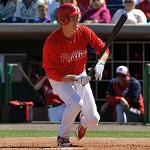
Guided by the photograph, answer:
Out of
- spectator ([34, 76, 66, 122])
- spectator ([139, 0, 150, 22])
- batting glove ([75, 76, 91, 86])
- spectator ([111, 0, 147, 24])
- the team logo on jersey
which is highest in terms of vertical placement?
spectator ([139, 0, 150, 22])

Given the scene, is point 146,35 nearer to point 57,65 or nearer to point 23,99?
point 23,99

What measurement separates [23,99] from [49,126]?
1.85 m

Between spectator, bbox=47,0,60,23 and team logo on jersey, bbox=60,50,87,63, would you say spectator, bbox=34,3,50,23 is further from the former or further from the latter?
team logo on jersey, bbox=60,50,87,63

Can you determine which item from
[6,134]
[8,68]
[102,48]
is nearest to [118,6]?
[8,68]

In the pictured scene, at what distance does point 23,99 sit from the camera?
13234 mm

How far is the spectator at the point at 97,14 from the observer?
13.0m

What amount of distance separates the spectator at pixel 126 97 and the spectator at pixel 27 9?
2.55 meters

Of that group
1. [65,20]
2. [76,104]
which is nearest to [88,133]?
[76,104]

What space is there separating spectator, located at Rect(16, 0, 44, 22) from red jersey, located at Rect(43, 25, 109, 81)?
6.21 m

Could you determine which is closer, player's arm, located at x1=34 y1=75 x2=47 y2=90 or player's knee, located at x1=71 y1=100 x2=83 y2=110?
player's knee, located at x1=71 y1=100 x2=83 y2=110

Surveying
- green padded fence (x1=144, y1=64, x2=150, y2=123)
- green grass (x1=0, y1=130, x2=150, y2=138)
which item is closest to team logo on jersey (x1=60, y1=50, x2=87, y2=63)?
green grass (x1=0, y1=130, x2=150, y2=138)

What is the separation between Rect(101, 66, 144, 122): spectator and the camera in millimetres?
12336

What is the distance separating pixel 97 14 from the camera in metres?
13.2

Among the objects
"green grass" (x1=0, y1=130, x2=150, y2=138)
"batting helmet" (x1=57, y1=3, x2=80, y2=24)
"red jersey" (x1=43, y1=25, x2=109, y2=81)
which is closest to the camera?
"batting helmet" (x1=57, y1=3, x2=80, y2=24)
